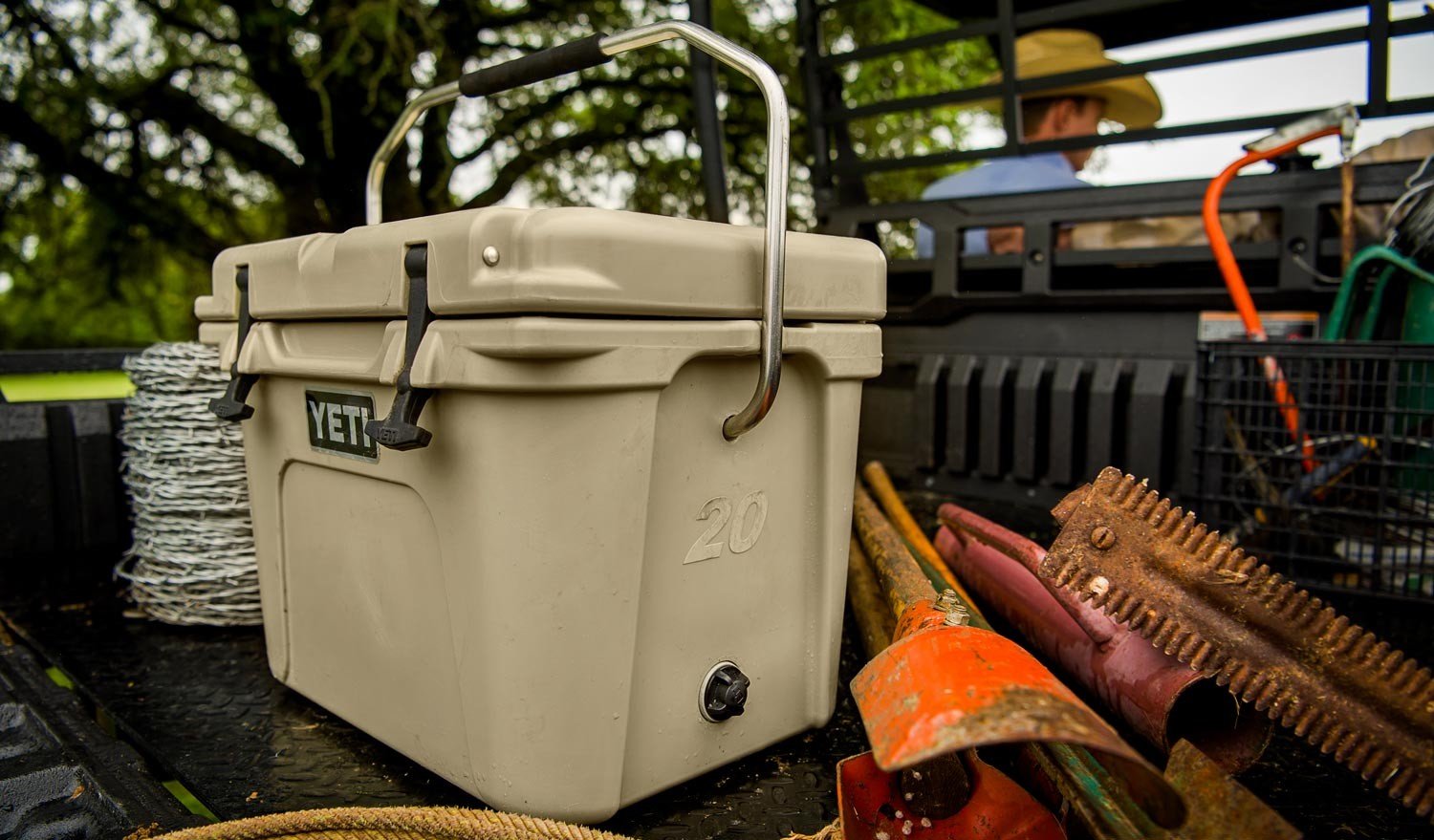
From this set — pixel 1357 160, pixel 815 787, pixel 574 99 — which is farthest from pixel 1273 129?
pixel 574 99

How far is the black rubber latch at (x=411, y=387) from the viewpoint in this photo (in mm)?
899

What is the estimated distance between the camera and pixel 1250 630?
895mm

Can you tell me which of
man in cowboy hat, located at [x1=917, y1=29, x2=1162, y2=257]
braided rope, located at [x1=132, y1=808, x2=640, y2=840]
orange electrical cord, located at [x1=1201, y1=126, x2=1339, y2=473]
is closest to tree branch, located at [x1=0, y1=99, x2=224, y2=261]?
man in cowboy hat, located at [x1=917, y1=29, x2=1162, y2=257]

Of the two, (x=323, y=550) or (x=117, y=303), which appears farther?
(x=117, y=303)

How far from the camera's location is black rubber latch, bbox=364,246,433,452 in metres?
0.90

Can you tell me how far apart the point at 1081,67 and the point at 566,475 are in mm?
2375

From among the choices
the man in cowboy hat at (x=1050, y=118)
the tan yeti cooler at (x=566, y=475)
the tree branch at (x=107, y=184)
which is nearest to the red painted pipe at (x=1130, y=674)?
the tan yeti cooler at (x=566, y=475)

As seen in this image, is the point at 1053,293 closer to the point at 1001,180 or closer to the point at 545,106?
the point at 1001,180

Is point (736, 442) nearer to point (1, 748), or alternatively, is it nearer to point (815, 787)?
point (815, 787)

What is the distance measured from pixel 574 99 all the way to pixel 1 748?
5.37m

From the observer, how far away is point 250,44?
4.80 metres

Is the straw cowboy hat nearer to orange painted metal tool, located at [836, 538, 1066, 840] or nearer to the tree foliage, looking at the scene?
the tree foliage

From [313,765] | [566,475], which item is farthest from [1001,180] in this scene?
[313,765]

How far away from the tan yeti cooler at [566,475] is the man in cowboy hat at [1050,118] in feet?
4.90
